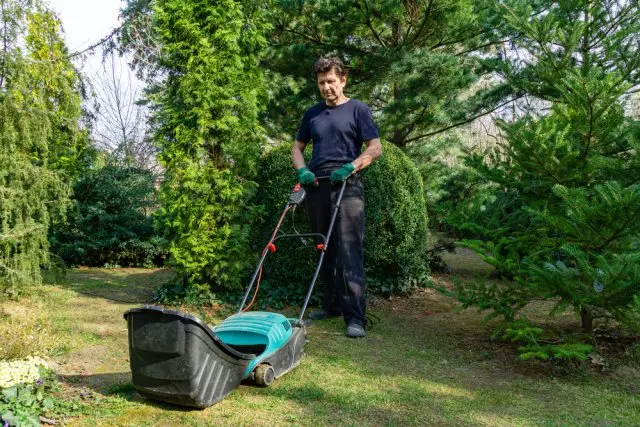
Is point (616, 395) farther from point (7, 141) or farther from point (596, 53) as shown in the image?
point (7, 141)

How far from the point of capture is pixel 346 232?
4.30m

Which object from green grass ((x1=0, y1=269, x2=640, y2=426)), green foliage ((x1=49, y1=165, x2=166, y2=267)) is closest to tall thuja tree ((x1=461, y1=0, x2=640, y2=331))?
green grass ((x1=0, y1=269, x2=640, y2=426))

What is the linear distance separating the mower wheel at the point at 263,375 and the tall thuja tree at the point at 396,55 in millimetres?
4812

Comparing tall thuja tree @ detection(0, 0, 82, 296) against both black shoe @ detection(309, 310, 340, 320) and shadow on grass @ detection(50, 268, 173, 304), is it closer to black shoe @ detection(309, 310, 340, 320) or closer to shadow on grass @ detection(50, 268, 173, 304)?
shadow on grass @ detection(50, 268, 173, 304)

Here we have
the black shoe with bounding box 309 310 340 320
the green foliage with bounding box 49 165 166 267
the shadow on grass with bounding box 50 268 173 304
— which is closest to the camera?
the black shoe with bounding box 309 310 340 320

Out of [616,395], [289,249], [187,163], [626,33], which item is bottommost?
[616,395]

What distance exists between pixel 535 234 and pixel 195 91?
10.4 ft

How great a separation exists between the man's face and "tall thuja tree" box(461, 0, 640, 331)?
3.94 feet

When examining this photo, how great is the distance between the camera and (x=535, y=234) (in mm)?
3811

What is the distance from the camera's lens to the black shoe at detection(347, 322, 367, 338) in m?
4.27

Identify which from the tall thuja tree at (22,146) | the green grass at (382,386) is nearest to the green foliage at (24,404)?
the green grass at (382,386)

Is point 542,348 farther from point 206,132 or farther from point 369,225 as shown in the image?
point 206,132

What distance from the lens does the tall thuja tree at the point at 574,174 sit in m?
3.08

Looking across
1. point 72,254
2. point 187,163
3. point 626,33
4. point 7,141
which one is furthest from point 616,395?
point 72,254
